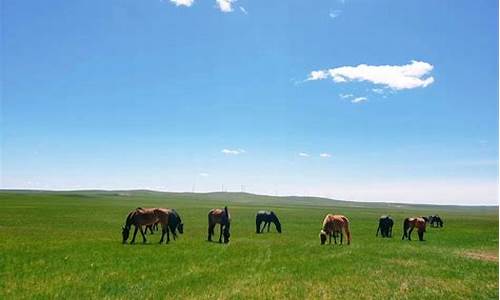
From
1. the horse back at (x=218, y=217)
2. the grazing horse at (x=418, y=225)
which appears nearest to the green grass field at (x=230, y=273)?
the horse back at (x=218, y=217)

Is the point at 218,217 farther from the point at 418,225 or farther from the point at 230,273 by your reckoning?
the point at 418,225

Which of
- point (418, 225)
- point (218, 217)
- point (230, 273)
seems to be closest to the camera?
point (230, 273)

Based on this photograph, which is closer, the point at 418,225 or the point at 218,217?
the point at 218,217

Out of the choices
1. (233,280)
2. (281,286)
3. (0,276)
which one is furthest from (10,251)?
(281,286)

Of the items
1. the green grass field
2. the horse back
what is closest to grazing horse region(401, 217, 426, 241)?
the green grass field

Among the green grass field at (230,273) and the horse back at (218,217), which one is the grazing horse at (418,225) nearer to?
the green grass field at (230,273)

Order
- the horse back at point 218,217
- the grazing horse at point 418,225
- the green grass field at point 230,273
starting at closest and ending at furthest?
the green grass field at point 230,273 < the horse back at point 218,217 < the grazing horse at point 418,225

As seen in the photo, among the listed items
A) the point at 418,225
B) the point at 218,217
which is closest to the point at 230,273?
the point at 218,217

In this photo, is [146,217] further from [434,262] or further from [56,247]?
[434,262]

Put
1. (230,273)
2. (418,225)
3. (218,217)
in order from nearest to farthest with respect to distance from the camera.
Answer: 1. (230,273)
2. (218,217)
3. (418,225)

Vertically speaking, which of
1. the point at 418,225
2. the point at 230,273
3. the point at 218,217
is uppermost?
the point at 218,217

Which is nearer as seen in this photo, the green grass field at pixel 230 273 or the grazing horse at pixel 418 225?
Result: the green grass field at pixel 230 273

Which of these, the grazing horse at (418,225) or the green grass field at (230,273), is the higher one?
the grazing horse at (418,225)

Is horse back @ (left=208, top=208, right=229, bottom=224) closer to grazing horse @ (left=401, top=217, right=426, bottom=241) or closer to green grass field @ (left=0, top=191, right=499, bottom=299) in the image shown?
green grass field @ (left=0, top=191, right=499, bottom=299)
